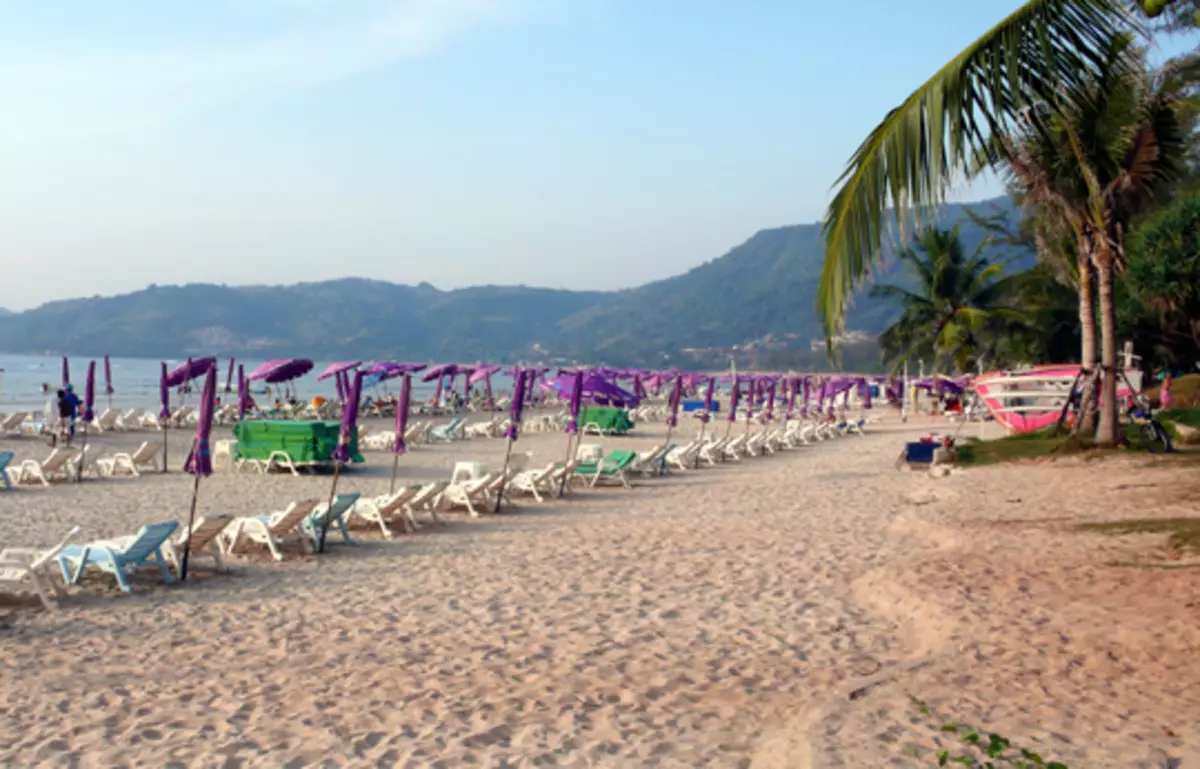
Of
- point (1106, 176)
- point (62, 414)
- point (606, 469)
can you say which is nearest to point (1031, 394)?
point (1106, 176)

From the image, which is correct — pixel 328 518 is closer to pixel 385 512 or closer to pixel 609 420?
pixel 385 512

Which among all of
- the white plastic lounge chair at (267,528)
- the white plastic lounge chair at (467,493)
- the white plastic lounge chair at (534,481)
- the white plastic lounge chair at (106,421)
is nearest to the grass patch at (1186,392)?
the white plastic lounge chair at (534,481)

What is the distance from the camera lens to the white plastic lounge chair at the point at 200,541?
26.4ft

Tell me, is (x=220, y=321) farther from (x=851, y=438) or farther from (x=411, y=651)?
(x=411, y=651)

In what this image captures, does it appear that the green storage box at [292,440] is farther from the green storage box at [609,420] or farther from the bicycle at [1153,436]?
the green storage box at [609,420]

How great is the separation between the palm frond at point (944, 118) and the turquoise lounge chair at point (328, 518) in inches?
248

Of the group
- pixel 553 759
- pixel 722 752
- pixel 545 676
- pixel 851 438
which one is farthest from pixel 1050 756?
pixel 851 438

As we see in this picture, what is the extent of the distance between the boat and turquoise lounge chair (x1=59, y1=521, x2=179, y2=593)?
735 inches

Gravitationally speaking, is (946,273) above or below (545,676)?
above

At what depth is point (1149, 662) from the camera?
206 inches

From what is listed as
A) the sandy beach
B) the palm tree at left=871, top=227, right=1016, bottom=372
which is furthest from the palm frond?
the palm tree at left=871, top=227, right=1016, bottom=372

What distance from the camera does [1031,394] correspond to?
22.1m

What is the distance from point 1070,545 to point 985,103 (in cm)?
549

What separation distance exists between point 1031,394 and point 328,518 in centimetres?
1717
